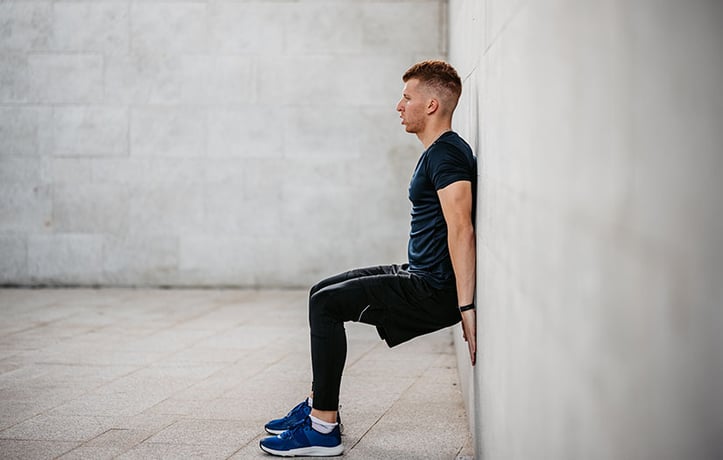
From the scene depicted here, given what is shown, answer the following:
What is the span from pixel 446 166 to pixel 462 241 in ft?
0.92

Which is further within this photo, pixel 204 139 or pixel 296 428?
pixel 204 139

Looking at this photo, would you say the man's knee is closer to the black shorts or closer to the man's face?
the black shorts

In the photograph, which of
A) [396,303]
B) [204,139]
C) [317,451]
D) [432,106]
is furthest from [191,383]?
[204,139]

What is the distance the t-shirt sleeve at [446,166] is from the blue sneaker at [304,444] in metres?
1.09

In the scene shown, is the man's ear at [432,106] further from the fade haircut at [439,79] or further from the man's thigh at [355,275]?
the man's thigh at [355,275]

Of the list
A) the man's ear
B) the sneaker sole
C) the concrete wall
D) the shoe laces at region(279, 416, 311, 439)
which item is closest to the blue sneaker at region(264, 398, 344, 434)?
the shoe laces at region(279, 416, 311, 439)

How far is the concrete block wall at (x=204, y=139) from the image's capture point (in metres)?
8.94

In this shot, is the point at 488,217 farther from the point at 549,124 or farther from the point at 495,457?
the point at 549,124

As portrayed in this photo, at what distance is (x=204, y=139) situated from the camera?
9.03 metres

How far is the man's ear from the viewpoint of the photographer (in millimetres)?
3773

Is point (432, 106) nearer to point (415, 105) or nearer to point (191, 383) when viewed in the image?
point (415, 105)

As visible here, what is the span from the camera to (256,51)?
354 inches

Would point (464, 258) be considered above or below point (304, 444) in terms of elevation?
above

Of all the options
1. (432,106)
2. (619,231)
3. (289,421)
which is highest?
(432,106)
